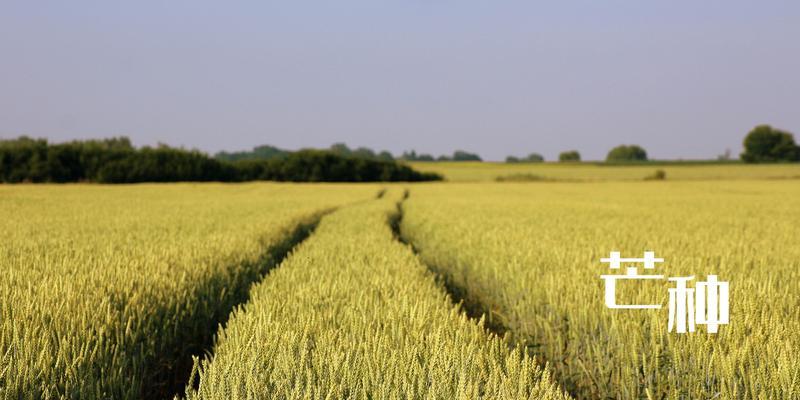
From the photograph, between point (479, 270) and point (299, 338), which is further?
point (479, 270)

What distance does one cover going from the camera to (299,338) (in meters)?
2.81

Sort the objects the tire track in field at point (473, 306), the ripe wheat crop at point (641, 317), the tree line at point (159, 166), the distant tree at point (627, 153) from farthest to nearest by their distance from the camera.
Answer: the distant tree at point (627, 153), the tree line at point (159, 166), the tire track in field at point (473, 306), the ripe wheat crop at point (641, 317)

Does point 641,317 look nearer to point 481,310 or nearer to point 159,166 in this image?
point 481,310

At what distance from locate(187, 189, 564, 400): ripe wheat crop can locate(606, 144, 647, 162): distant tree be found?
132m

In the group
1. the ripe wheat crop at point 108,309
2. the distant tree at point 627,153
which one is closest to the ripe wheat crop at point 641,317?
the ripe wheat crop at point 108,309

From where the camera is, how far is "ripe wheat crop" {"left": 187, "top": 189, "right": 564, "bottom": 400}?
215 centimetres

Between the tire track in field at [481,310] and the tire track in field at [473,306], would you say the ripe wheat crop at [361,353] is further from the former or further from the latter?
the tire track in field at [473,306]

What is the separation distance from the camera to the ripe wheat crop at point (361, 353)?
7.04 feet

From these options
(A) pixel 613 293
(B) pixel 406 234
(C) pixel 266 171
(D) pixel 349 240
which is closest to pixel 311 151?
(C) pixel 266 171

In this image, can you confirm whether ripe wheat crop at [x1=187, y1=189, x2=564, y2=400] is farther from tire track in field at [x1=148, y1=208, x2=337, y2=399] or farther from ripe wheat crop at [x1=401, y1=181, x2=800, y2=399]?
ripe wheat crop at [x1=401, y1=181, x2=800, y2=399]

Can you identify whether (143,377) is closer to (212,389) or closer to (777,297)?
(212,389)

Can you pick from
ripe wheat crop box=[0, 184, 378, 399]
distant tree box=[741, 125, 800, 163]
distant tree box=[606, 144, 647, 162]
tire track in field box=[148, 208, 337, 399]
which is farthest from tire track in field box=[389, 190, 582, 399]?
distant tree box=[606, 144, 647, 162]

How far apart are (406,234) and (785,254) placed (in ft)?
22.3

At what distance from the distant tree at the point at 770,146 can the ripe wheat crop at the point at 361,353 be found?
113963 mm
